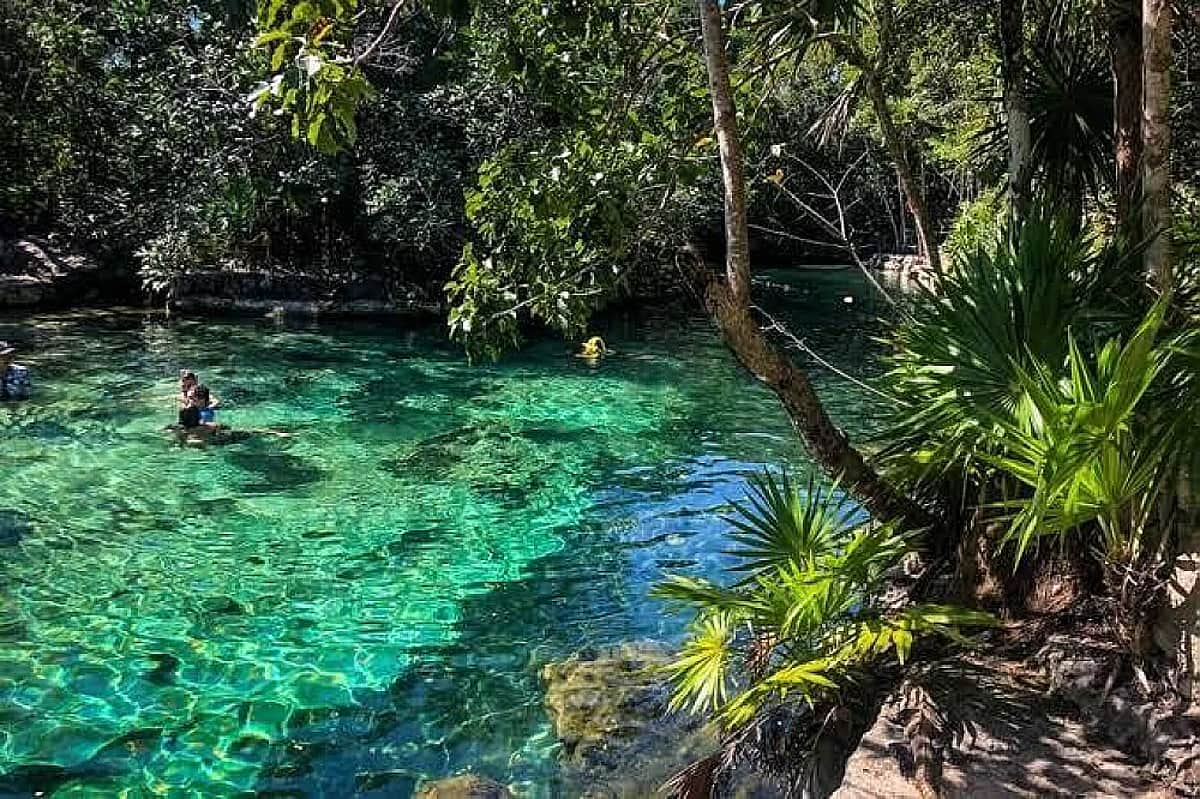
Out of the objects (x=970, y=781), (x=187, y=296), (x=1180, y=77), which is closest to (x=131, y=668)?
(x=970, y=781)

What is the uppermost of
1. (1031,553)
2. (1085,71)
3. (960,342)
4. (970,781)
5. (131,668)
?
(1085,71)

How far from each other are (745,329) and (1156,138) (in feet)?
7.14

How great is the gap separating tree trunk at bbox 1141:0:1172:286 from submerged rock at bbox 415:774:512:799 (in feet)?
14.9

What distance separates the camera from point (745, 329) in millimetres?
5312

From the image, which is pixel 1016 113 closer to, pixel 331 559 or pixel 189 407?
pixel 331 559

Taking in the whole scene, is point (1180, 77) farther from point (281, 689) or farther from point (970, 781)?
point (281, 689)

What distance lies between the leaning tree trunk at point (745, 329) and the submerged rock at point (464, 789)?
2.75 metres

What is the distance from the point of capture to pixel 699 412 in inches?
672

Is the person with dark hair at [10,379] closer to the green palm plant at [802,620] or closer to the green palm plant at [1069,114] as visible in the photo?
the green palm plant at [802,620]

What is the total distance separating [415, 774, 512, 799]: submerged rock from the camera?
566 cm

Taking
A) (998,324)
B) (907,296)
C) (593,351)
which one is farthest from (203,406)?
(998,324)

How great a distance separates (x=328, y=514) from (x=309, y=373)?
944 cm

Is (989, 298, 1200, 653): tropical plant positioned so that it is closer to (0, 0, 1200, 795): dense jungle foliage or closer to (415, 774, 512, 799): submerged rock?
(0, 0, 1200, 795): dense jungle foliage

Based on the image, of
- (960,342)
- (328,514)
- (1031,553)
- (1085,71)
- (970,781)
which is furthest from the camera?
(328,514)
